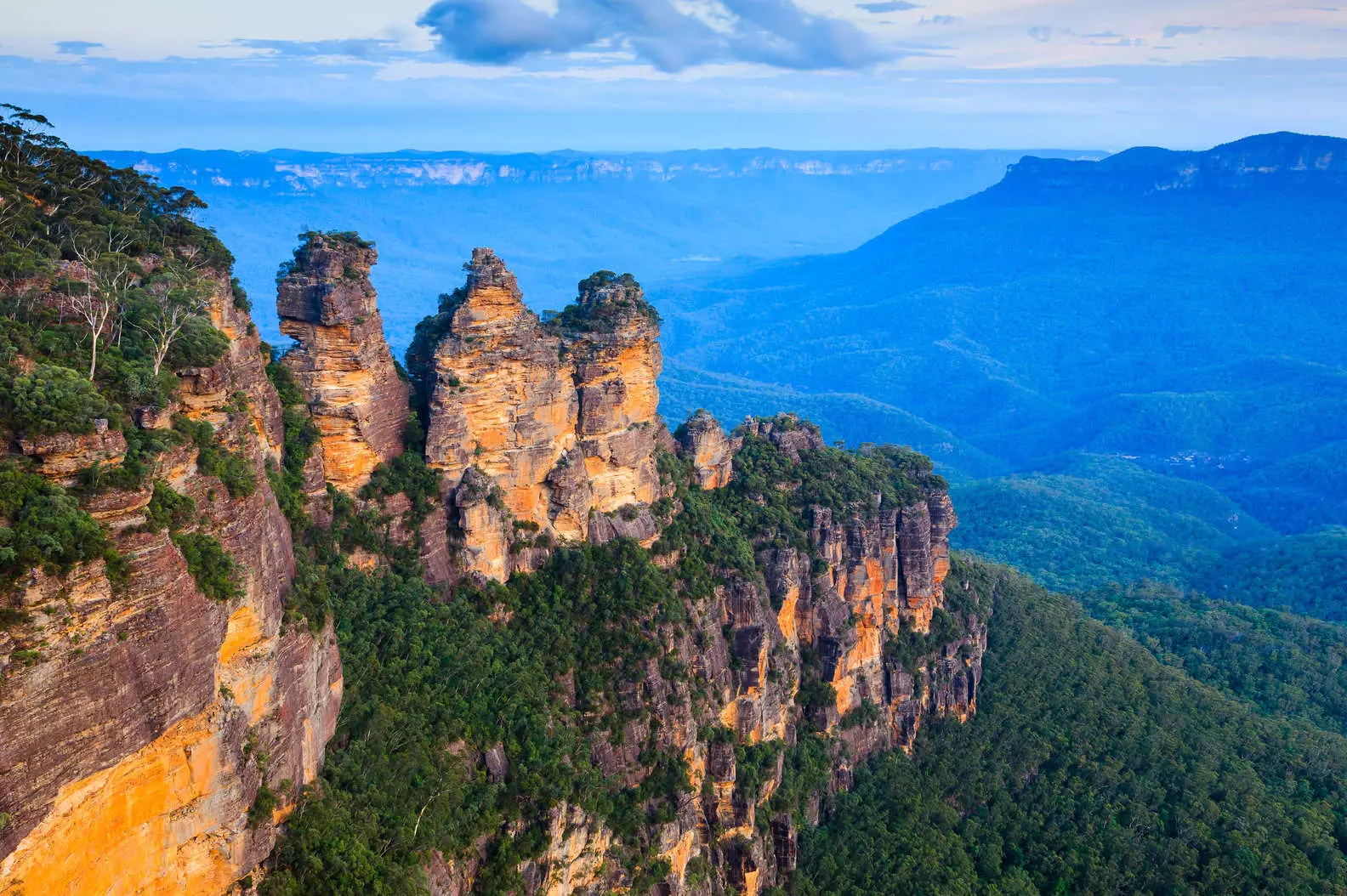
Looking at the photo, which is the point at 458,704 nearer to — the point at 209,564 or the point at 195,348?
the point at 209,564

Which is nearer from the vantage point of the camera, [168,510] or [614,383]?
[168,510]

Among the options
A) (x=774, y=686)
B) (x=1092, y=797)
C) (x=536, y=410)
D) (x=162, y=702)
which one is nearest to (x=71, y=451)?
(x=162, y=702)

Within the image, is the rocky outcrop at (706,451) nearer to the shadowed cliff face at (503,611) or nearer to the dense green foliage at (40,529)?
the shadowed cliff face at (503,611)

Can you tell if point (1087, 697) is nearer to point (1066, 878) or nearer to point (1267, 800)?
point (1267, 800)

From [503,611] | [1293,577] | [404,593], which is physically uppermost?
[404,593]

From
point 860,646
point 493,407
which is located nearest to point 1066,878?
point 860,646

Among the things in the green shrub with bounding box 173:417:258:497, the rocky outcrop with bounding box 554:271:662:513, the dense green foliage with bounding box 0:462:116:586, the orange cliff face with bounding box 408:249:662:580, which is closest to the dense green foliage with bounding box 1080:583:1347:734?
the rocky outcrop with bounding box 554:271:662:513

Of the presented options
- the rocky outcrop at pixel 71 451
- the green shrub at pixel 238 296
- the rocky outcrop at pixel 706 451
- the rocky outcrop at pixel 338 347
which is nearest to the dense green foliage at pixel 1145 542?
the rocky outcrop at pixel 706 451
